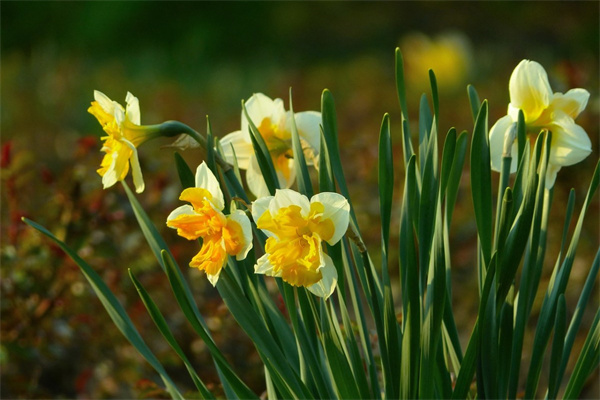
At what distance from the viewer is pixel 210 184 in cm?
98

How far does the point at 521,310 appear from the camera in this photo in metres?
1.13

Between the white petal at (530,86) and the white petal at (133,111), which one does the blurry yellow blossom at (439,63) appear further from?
the white petal at (133,111)

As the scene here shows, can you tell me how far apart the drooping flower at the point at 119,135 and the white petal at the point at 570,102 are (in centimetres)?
57

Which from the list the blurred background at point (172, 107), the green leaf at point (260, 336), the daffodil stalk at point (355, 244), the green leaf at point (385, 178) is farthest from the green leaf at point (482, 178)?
the blurred background at point (172, 107)

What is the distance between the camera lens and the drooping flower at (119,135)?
102 centimetres

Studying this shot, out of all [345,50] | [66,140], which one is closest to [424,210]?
[66,140]

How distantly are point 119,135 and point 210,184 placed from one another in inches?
5.6

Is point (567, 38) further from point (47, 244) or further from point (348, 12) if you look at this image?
point (47, 244)

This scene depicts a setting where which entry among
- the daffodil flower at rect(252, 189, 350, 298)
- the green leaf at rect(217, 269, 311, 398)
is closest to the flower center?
the daffodil flower at rect(252, 189, 350, 298)

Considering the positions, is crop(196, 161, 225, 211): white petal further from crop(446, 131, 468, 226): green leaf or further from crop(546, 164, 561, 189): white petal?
crop(546, 164, 561, 189): white petal

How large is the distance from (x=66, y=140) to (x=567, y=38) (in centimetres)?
489

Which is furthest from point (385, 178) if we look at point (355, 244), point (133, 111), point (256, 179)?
point (133, 111)

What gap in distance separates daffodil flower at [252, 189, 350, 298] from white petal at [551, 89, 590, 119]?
408 millimetres

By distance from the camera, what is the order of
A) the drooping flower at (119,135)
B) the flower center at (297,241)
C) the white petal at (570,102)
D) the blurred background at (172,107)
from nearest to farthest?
1. the flower center at (297,241)
2. the drooping flower at (119,135)
3. the white petal at (570,102)
4. the blurred background at (172,107)
